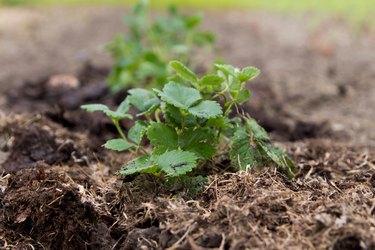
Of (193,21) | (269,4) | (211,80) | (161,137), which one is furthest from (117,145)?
(269,4)

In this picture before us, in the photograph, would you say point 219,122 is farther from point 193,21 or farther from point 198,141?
point 193,21

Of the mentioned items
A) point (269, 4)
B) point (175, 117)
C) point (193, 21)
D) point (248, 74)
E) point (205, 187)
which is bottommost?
point (269, 4)

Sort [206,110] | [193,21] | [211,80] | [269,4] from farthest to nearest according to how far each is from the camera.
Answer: [269,4] < [193,21] < [211,80] < [206,110]

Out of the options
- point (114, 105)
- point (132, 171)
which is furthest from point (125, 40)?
point (132, 171)

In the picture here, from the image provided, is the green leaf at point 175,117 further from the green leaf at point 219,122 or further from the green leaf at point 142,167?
the green leaf at point 142,167

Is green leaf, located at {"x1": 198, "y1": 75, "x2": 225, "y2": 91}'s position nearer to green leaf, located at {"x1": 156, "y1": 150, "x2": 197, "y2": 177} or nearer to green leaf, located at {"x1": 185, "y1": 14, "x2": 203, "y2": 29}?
green leaf, located at {"x1": 156, "y1": 150, "x2": 197, "y2": 177}

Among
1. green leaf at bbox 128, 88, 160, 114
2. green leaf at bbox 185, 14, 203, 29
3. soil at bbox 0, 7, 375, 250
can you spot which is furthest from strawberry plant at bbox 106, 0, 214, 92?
green leaf at bbox 128, 88, 160, 114

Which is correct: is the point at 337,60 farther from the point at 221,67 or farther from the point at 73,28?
the point at 221,67
